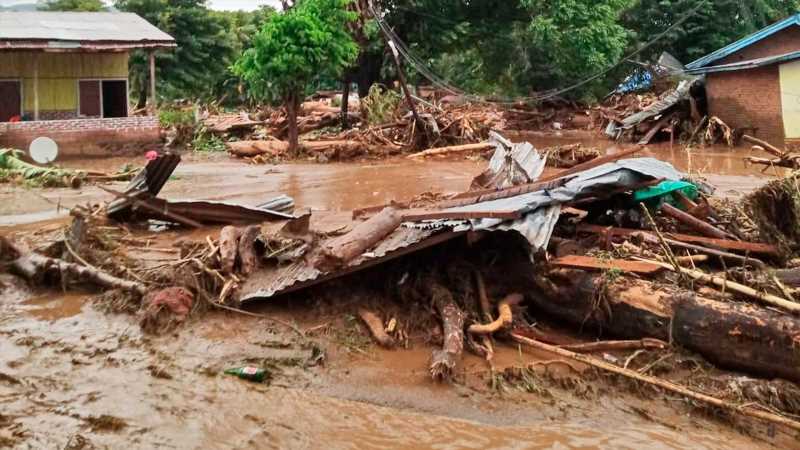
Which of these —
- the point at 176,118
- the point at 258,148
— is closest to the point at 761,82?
the point at 258,148

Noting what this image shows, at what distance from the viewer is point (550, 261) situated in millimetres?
6414

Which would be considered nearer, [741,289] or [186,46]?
[741,289]

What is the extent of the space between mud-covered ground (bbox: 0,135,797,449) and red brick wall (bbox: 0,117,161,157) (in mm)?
12815

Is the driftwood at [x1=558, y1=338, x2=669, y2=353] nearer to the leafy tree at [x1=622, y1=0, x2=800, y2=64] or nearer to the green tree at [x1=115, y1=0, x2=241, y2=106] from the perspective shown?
the green tree at [x1=115, y1=0, x2=241, y2=106]

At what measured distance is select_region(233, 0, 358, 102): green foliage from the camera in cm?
1670

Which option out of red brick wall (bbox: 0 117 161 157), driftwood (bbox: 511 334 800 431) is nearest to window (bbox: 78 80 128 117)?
red brick wall (bbox: 0 117 161 157)

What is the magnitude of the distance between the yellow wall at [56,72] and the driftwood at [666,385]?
19.1 meters

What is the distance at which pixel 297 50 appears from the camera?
656 inches

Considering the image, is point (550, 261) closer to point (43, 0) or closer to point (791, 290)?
point (791, 290)

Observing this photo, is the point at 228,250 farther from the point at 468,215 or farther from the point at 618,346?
the point at 618,346

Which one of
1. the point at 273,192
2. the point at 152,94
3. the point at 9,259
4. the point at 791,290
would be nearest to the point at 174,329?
the point at 9,259

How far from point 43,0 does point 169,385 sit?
1387 inches

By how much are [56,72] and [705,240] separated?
19.6 metres

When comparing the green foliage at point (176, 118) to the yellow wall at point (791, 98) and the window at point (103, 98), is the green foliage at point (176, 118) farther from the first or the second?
the yellow wall at point (791, 98)
